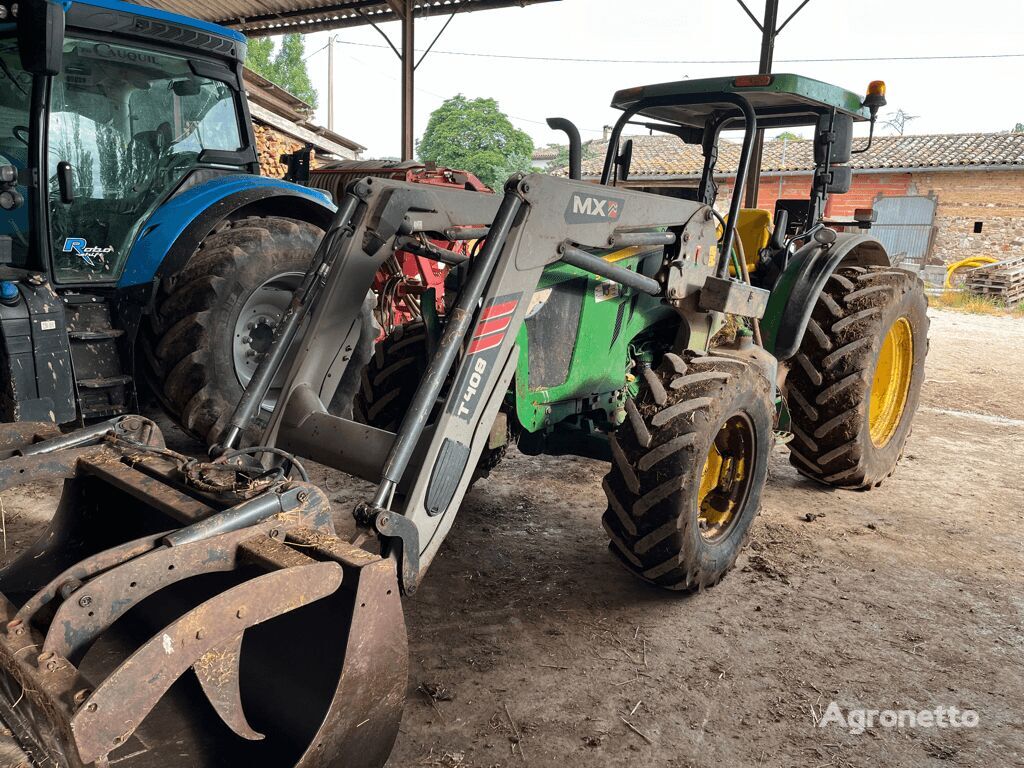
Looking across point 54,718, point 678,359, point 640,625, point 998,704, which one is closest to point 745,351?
point 678,359

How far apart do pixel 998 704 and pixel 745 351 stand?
157 centimetres

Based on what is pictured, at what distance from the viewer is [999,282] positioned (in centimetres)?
1388

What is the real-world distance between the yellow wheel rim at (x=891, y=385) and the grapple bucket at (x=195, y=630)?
3625mm

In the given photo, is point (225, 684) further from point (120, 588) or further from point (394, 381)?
point (394, 381)

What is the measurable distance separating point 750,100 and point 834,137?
47 centimetres

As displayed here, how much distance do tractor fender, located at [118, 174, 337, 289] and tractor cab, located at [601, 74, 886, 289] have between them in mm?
2067

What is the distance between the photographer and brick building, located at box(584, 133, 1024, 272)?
1920 cm

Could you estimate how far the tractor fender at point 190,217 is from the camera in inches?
173

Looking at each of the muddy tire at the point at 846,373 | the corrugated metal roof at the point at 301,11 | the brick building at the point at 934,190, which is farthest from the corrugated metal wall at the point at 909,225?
the muddy tire at the point at 846,373

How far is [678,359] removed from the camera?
304cm

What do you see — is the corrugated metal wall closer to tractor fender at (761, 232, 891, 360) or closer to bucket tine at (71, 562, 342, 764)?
tractor fender at (761, 232, 891, 360)

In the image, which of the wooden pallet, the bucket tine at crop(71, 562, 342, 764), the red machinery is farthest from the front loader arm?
the wooden pallet

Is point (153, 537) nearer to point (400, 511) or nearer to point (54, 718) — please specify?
point (54, 718)

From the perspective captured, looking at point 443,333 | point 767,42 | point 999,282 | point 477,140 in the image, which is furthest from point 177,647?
point 477,140
